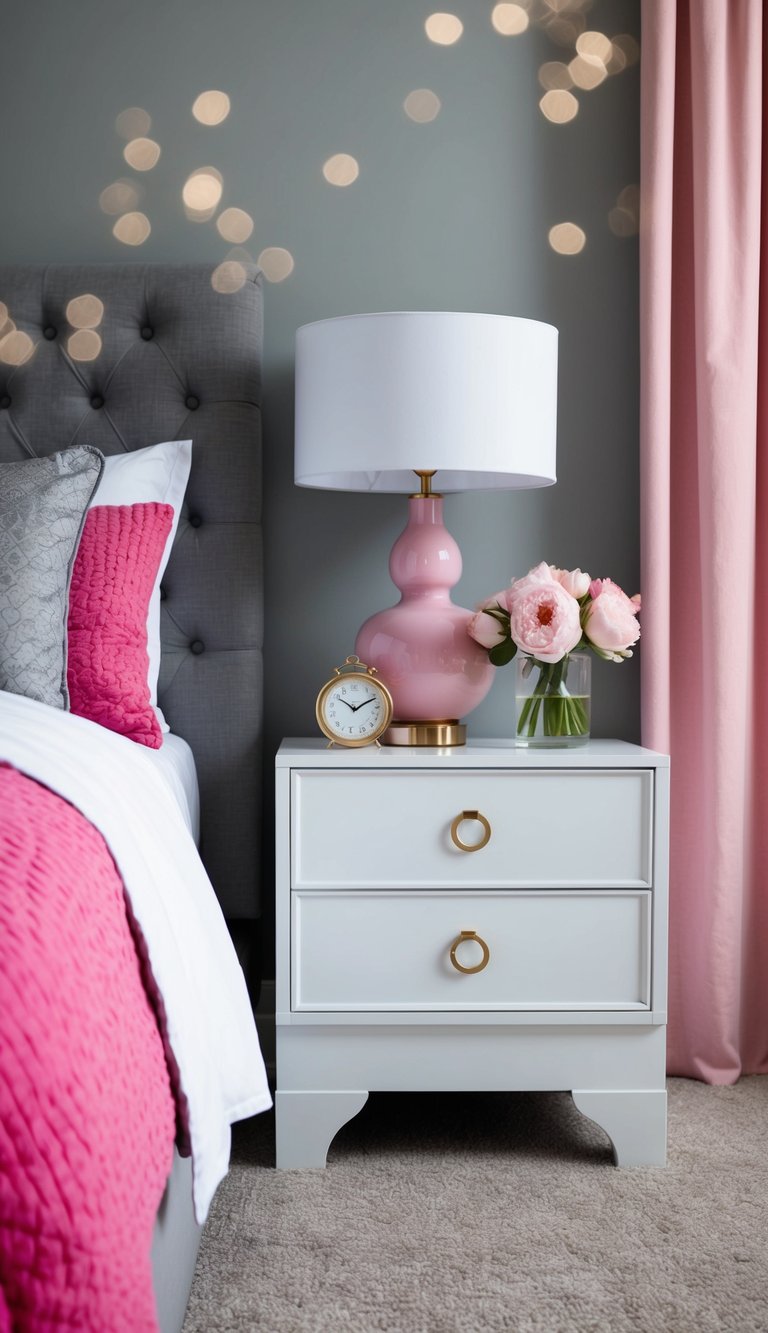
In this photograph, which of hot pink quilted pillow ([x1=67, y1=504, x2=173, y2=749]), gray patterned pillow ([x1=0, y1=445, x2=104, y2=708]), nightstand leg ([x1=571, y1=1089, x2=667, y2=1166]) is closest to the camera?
gray patterned pillow ([x1=0, y1=445, x2=104, y2=708])

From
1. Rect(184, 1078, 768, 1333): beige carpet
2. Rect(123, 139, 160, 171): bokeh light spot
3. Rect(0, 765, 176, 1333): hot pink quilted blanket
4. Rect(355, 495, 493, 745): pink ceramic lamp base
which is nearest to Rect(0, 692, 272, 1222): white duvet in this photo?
Rect(0, 765, 176, 1333): hot pink quilted blanket

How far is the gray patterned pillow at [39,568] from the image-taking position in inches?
60.2

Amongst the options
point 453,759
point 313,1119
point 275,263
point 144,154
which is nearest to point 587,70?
point 275,263

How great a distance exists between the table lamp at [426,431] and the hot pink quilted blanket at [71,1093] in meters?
0.90

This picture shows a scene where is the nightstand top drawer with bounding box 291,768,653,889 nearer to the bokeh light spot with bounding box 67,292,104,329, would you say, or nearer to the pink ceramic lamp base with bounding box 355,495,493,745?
the pink ceramic lamp base with bounding box 355,495,493,745

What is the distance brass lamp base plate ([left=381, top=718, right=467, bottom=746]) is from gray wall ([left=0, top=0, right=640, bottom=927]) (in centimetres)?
31

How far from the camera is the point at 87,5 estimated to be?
2146mm

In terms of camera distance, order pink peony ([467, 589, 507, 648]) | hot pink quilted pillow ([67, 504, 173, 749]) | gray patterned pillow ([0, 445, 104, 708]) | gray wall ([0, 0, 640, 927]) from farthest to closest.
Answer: gray wall ([0, 0, 640, 927]), pink peony ([467, 589, 507, 648]), hot pink quilted pillow ([67, 504, 173, 749]), gray patterned pillow ([0, 445, 104, 708])

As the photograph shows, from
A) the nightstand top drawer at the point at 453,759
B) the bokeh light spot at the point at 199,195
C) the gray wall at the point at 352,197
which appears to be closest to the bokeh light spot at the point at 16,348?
the gray wall at the point at 352,197

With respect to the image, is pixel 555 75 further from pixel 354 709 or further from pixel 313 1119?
pixel 313 1119

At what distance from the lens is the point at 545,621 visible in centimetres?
176

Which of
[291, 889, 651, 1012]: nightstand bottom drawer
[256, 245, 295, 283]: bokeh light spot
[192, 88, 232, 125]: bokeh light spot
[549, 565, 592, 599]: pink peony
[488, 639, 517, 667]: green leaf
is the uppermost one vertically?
[192, 88, 232, 125]: bokeh light spot

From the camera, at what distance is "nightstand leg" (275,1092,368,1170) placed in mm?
1729

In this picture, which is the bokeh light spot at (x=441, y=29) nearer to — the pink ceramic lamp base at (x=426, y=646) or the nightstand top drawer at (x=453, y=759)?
the pink ceramic lamp base at (x=426, y=646)
